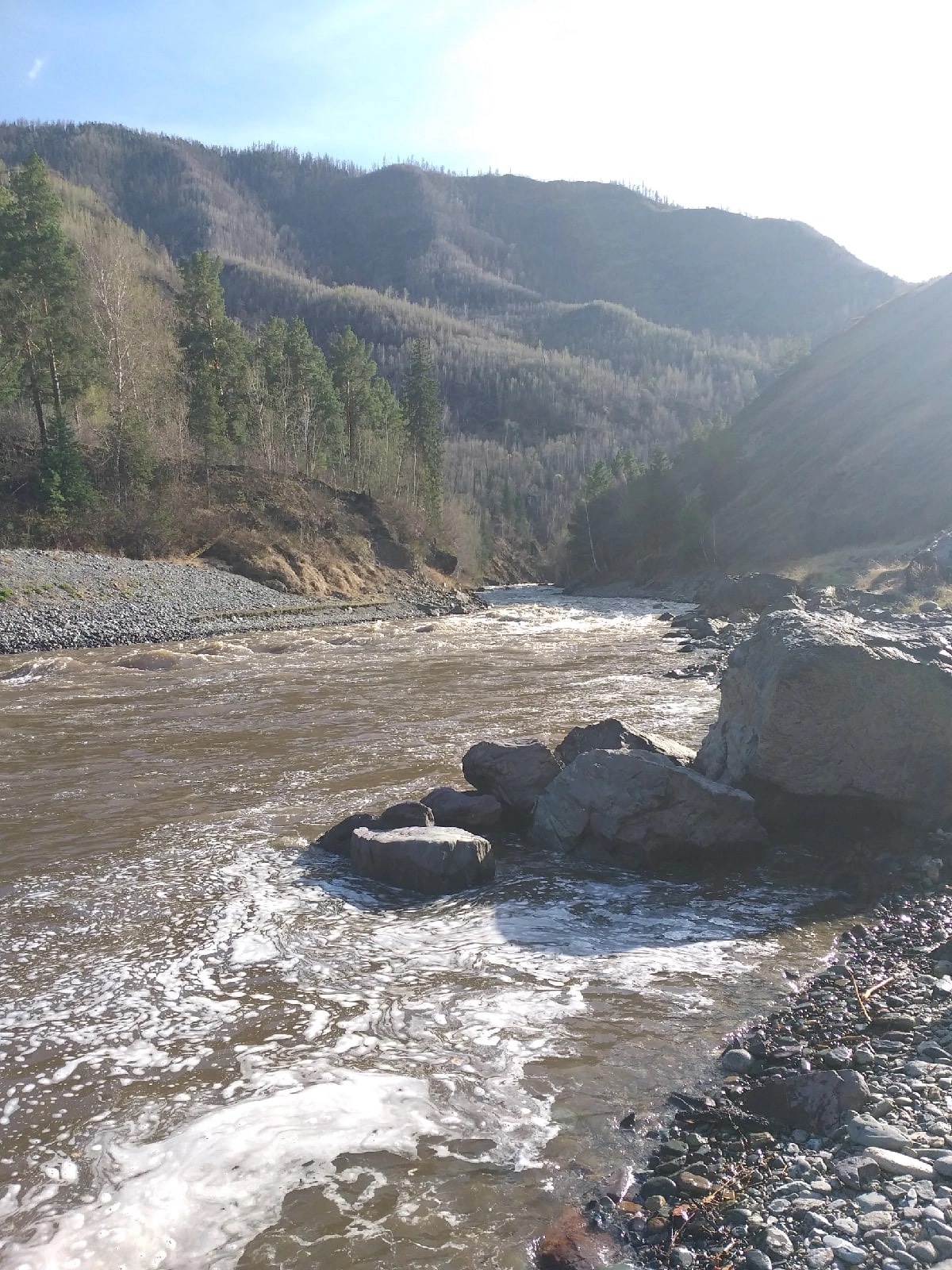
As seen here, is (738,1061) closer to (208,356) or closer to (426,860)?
(426,860)

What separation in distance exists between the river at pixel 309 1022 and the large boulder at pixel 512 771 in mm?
1076

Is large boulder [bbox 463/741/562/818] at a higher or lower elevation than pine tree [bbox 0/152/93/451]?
lower

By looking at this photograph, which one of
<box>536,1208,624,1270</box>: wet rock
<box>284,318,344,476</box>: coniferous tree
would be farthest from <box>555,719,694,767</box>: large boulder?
<box>284,318,344,476</box>: coniferous tree

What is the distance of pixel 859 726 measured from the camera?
31.2 ft

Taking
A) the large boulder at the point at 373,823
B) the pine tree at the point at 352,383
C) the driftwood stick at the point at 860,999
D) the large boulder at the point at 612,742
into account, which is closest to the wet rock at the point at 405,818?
the large boulder at the point at 373,823

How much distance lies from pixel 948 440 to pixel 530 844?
72074 mm

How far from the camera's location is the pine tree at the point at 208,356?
5506cm

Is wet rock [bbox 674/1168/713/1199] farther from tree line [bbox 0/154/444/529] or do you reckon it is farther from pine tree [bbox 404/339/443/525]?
pine tree [bbox 404/339/443/525]

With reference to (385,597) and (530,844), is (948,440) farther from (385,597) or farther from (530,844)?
(530,844)

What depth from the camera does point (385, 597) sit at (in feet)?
182

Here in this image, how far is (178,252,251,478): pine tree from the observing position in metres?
55.1

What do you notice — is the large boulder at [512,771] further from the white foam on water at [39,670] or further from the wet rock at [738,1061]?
the white foam on water at [39,670]

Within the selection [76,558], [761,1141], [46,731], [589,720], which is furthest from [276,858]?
[76,558]

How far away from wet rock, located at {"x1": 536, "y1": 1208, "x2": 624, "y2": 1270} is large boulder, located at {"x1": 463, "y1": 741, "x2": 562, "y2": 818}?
20.9ft
